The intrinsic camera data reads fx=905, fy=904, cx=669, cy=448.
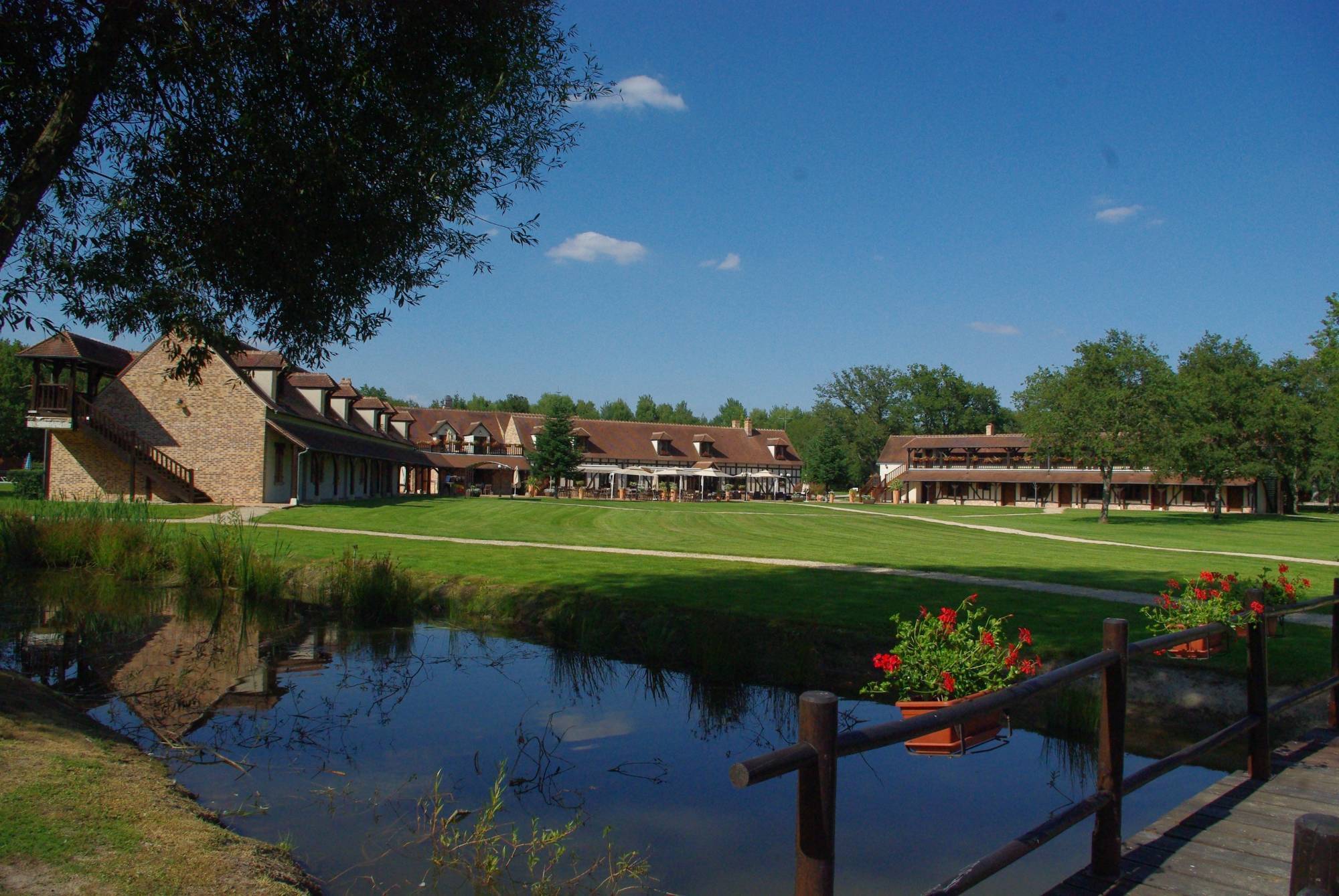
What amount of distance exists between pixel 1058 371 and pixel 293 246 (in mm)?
51536

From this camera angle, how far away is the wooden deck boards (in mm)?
4035

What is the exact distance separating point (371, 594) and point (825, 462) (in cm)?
6767

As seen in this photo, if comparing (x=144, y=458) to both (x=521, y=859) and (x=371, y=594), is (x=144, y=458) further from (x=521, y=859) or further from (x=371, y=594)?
(x=521, y=859)

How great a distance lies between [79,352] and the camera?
1240 inches

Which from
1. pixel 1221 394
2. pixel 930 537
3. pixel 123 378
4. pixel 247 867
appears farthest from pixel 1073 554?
pixel 1221 394

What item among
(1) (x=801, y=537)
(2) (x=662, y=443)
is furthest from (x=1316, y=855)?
(2) (x=662, y=443)

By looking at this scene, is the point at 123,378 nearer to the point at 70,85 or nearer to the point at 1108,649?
the point at 70,85

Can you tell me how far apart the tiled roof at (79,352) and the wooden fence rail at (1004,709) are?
3350 cm

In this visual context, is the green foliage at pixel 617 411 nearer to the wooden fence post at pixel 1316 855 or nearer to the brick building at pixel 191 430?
the brick building at pixel 191 430

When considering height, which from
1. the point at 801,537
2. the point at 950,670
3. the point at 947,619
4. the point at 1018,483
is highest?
the point at 1018,483

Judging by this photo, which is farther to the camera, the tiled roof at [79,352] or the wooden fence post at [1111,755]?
the tiled roof at [79,352]

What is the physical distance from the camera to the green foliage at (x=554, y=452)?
2493 inches

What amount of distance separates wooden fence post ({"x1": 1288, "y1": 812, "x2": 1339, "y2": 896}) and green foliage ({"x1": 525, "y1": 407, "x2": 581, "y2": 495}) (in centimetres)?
6170

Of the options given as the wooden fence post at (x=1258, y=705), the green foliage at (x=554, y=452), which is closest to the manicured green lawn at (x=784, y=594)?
the wooden fence post at (x=1258, y=705)
